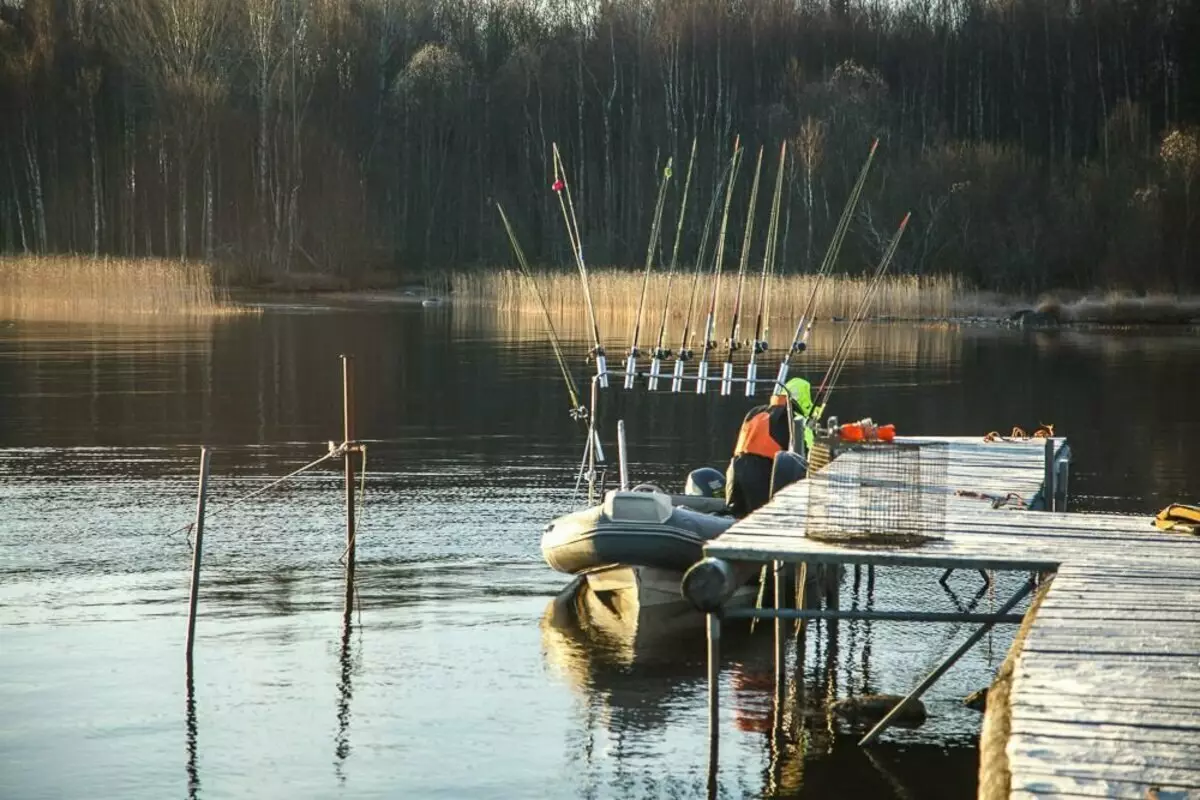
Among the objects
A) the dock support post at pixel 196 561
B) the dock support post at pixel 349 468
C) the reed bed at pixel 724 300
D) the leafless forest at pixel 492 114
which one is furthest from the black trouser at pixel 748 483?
the leafless forest at pixel 492 114

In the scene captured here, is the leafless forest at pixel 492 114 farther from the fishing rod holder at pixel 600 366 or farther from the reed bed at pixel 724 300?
the fishing rod holder at pixel 600 366

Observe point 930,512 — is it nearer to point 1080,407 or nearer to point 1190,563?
point 1190,563

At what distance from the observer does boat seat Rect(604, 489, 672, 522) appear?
13570 mm

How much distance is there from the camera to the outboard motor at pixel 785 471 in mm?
13914

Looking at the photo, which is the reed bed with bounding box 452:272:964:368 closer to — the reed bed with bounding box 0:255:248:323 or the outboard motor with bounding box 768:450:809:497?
the reed bed with bounding box 0:255:248:323

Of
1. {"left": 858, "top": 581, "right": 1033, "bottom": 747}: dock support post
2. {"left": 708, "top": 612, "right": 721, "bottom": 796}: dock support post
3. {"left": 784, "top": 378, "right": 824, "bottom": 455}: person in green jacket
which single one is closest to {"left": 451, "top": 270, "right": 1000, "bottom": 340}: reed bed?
{"left": 784, "top": 378, "right": 824, "bottom": 455}: person in green jacket

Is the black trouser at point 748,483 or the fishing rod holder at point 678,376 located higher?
the fishing rod holder at point 678,376

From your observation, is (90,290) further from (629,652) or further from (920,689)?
(920,689)

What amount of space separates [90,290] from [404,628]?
1443 inches

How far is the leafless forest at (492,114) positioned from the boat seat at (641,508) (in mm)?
45968

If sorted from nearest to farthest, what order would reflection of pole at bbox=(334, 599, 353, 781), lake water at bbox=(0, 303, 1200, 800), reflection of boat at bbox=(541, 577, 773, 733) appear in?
lake water at bbox=(0, 303, 1200, 800), reflection of pole at bbox=(334, 599, 353, 781), reflection of boat at bbox=(541, 577, 773, 733)

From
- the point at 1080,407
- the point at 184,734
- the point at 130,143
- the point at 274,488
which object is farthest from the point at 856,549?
the point at 130,143

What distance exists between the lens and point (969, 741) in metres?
11.0

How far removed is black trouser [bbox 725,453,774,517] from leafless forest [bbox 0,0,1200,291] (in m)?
45.0
